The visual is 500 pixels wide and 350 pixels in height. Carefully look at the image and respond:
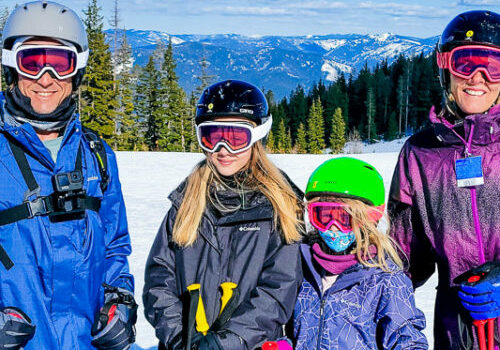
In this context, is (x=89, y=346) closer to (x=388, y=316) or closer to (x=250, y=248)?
(x=250, y=248)

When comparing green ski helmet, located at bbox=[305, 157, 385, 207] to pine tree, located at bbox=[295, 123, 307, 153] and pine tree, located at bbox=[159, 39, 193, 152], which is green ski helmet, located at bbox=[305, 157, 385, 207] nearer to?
pine tree, located at bbox=[159, 39, 193, 152]

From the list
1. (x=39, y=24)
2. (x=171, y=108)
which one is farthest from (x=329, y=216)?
(x=171, y=108)

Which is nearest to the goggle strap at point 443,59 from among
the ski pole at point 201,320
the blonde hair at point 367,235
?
the blonde hair at point 367,235

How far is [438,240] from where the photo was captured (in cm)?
285

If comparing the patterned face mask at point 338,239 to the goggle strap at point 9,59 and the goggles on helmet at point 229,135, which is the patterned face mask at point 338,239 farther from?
the goggle strap at point 9,59

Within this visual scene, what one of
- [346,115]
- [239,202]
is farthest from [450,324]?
[346,115]

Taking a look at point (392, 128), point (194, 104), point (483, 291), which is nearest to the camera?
point (483, 291)

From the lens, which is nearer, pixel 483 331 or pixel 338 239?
pixel 483 331

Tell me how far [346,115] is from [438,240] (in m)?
77.6

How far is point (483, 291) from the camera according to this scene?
2527 mm

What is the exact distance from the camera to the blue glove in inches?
99.4

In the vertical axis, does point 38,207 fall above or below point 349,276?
above

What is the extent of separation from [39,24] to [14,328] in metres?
1.62

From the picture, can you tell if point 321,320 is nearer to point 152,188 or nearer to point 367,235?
point 367,235
